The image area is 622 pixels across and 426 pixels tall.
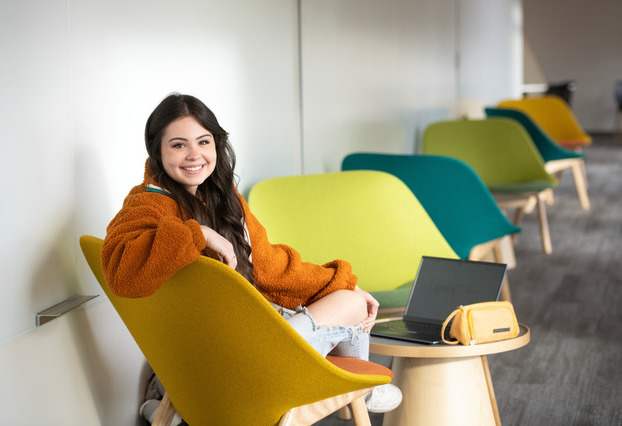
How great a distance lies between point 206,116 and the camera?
2357 millimetres

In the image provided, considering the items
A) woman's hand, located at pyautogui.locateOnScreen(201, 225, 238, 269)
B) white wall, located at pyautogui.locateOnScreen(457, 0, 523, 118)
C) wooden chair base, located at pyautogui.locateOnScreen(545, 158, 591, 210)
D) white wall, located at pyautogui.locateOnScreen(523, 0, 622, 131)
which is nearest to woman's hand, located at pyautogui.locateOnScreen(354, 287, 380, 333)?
woman's hand, located at pyautogui.locateOnScreen(201, 225, 238, 269)

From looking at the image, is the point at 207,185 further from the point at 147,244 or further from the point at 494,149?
the point at 494,149

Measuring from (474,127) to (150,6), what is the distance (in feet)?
11.0

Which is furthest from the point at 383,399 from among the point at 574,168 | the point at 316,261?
the point at 574,168

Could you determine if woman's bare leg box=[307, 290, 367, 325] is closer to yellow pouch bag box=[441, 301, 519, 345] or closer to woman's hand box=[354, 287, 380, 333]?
woman's hand box=[354, 287, 380, 333]

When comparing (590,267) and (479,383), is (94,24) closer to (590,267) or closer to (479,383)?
(479,383)


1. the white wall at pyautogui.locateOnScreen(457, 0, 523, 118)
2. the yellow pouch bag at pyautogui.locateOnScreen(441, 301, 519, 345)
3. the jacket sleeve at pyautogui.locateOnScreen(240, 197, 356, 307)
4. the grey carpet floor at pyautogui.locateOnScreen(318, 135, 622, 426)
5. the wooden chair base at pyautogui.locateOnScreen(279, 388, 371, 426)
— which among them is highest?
the white wall at pyautogui.locateOnScreen(457, 0, 523, 118)

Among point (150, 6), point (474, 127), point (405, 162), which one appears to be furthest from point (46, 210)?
point (474, 127)

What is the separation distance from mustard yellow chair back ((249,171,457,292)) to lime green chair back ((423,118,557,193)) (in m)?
2.15

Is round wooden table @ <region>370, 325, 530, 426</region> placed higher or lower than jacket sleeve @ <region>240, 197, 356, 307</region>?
lower

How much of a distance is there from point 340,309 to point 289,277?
23 centimetres

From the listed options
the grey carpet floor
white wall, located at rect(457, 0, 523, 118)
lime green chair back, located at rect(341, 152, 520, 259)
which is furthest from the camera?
white wall, located at rect(457, 0, 523, 118)

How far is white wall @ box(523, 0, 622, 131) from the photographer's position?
1536 cm

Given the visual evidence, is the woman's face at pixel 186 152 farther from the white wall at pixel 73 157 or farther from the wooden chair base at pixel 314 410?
the wooden chair base at pixel 314 410
